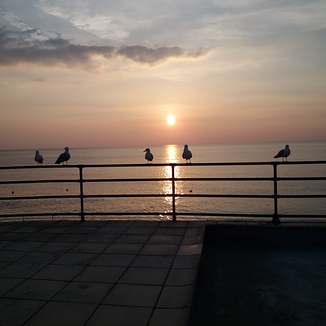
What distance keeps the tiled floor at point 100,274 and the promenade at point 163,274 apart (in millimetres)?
11

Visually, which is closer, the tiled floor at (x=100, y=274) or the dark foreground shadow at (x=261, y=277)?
the tiled floor at (x=100, y=274)

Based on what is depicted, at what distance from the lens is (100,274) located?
4047 mm

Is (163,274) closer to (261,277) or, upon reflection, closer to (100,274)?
(100,274)

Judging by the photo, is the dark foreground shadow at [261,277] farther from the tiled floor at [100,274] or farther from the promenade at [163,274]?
the tiled floor at [100,274]

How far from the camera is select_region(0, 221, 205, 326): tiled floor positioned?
309 cm

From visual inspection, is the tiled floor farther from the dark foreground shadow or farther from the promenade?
the dark foreground shadow

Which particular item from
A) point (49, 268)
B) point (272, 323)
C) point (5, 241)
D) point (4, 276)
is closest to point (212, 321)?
point (272, 323)

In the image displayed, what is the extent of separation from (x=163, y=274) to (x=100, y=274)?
2.44 ft

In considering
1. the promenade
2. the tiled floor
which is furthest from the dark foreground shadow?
the tiled floor

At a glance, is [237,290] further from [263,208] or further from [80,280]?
[263,208]

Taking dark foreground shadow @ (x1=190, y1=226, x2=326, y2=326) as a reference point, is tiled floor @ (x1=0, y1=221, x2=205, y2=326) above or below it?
above

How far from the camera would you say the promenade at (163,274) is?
3174 millimetres

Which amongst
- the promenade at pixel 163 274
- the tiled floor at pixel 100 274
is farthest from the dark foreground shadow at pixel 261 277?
the tiled floor at pixel 100 274

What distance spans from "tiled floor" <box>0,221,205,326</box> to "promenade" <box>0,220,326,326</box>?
1cm
